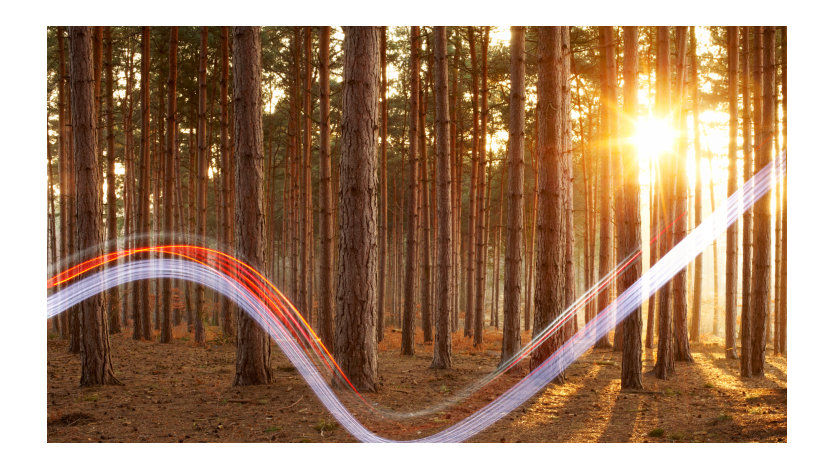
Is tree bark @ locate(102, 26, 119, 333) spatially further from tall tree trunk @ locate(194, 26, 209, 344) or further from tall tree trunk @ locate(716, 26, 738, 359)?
tall tree trunk @ locate(716, 26, 738, 359)

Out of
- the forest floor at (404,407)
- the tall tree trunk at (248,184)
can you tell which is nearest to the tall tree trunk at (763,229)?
the forest floor at (404,407)

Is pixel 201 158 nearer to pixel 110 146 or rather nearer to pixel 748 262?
pixel 110 146

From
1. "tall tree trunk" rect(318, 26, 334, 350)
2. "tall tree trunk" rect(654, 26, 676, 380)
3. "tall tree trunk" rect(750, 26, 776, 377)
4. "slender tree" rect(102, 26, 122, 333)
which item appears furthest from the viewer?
"slender tree" rect(102, 26, 122, 333)

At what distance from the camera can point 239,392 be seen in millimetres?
7289

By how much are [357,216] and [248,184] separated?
1884mm

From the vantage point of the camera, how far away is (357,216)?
6754 mm

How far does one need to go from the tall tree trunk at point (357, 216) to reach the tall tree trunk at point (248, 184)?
1503 millimetres

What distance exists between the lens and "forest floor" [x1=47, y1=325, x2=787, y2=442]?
18.7 feet

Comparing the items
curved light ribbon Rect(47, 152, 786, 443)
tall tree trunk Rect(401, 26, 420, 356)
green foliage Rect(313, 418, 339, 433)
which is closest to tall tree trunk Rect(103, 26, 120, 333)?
curved light ribbon Rect(47, 152, 786, 443)

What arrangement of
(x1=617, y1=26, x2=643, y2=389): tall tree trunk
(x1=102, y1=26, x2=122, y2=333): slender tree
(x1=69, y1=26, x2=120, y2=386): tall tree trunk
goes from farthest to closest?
(x1=102, y1=26, x2=122, y2=333): slender tree → (x1=617, y1=26, x2=643, y2=389): tall tree trunk → (x1=69, y1=26, x2=120, y2=386): tall tree trunk

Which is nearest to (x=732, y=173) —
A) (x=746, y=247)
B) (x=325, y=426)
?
(x=746, y=247)

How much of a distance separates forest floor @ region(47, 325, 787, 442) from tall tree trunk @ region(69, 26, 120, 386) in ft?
1.82
